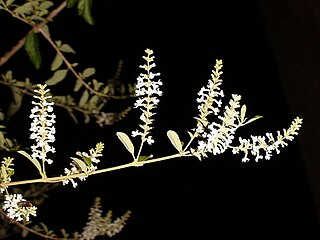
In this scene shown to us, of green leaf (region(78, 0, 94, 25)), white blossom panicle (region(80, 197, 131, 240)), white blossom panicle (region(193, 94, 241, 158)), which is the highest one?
green leaf (region(78, 0, 94, 25))

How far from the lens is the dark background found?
59.8 inches

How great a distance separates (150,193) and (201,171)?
16cm

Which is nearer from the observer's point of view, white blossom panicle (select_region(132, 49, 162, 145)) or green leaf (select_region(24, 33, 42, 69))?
white blossom panicle (select_region(132, 49, 162, 145))

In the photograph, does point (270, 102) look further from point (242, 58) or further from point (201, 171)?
point (201, 171)

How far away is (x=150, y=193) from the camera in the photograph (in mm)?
1562

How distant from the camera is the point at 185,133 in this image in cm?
151

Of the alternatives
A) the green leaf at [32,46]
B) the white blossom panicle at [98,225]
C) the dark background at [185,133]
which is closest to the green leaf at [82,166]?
the green leaf at [32,46]

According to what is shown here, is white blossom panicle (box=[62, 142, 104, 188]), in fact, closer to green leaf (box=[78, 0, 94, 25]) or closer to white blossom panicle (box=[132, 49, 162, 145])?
white blossom panicle (box=[132, 49, 162, 145])

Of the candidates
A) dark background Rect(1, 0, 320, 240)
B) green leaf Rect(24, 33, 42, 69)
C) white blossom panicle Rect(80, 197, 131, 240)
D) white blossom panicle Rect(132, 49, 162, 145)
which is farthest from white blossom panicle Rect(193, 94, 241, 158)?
dark background Rect(1, 0, 320, 240)

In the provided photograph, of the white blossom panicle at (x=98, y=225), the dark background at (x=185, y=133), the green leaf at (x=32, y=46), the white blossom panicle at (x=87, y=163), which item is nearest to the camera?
the white blossom panicle at (x=87, y=163)

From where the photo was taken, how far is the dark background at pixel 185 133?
1519 millimetres

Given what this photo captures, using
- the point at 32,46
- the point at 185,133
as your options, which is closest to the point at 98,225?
the point at 32,46

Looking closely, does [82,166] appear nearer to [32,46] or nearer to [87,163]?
[87,163]

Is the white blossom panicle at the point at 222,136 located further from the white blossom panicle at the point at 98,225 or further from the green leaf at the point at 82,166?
the white blossom panicle at the point at 98,225
